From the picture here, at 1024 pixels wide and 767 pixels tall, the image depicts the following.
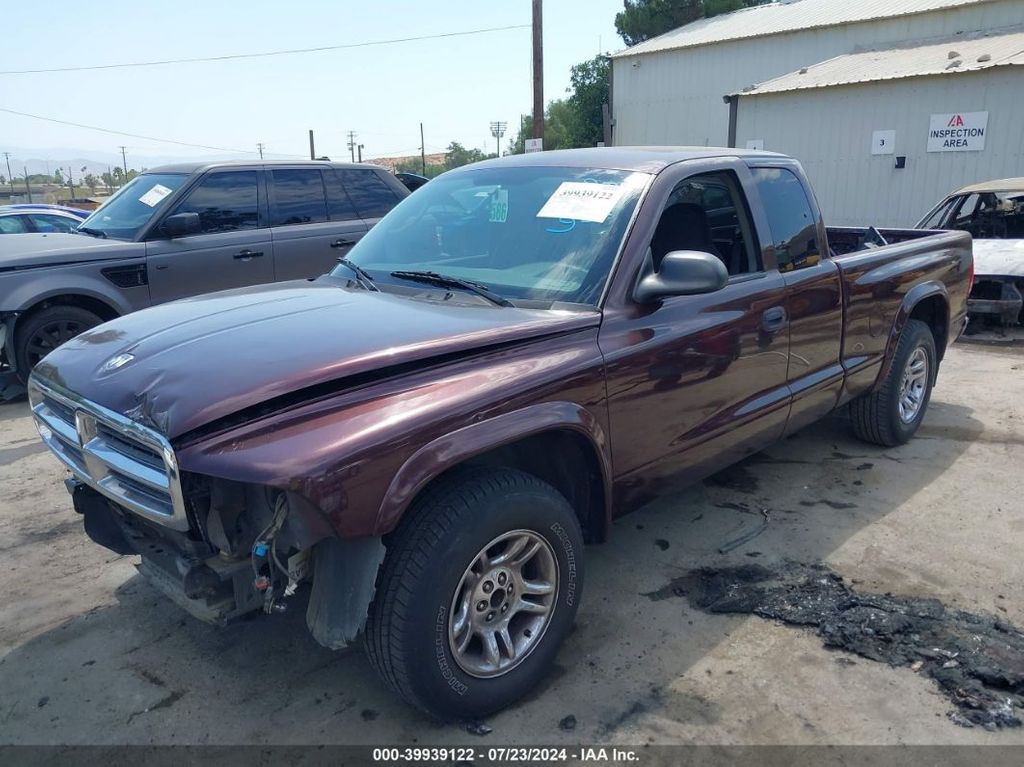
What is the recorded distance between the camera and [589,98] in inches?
1455

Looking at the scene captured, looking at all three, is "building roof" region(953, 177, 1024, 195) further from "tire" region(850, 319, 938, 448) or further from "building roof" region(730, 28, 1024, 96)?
"building roof" region(730, 28, 1024, 96)

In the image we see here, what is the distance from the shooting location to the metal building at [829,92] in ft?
46.7

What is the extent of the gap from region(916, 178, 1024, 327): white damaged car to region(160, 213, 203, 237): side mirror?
25.4ft

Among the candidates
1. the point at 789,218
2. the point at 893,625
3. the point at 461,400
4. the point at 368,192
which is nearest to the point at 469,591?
the point at 461,400

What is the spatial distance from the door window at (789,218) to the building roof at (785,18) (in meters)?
18.6

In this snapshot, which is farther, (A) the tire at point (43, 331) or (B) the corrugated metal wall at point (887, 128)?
(B) the corrugated metal wall at point (887, 128)

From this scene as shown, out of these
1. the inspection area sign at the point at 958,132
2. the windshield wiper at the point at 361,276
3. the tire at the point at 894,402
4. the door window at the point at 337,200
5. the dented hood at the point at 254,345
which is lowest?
the tire at the point at 894,402

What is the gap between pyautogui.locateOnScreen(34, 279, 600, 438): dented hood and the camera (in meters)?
2.33

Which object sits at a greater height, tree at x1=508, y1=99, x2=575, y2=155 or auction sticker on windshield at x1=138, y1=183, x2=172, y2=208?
tree at x1=508, y1=99, x2=575, y2=155

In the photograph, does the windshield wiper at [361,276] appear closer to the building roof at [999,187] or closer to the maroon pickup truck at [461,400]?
the maroon pickup truck at [461,400]

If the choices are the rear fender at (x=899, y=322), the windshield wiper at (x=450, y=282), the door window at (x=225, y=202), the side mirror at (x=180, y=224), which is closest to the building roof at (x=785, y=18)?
the rear fender at (x=899, y=322)

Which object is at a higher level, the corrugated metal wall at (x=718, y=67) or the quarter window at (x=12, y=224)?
the corrugated metal wall at (x=718, y=67)

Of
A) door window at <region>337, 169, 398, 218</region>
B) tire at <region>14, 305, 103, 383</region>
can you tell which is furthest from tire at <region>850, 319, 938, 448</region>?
tire at <region>14, 305, 103, 383</region>

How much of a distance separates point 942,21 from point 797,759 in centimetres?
2157
